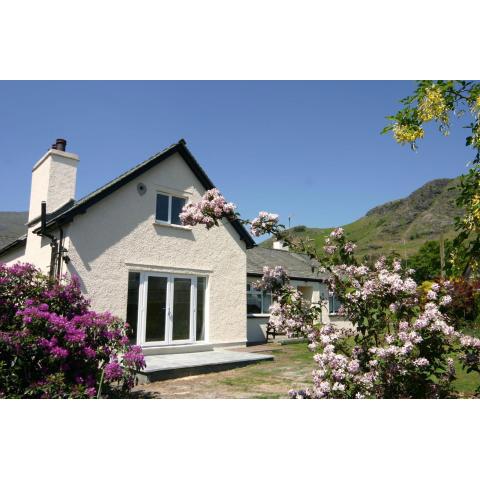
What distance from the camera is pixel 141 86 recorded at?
8.17 metres

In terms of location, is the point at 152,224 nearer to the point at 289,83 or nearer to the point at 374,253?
the point at 289,83

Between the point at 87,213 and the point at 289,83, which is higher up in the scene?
the point at 289,83

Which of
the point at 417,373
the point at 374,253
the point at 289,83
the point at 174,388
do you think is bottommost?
the point at 174,388

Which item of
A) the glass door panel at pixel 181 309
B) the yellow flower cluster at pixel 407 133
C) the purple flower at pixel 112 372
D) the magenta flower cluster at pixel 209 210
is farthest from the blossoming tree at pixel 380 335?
the glass door panel at pixel 181 309

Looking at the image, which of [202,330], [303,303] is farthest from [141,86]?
[202,330]

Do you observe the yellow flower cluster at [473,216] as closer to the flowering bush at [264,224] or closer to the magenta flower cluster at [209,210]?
the flowering bush at [264,224]

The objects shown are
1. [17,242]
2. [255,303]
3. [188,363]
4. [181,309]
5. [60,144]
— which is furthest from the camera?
[255,303]

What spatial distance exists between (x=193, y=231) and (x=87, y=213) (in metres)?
4.21

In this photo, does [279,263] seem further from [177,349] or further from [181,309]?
[177,349]

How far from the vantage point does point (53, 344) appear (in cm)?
654

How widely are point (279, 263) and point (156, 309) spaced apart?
12922 mm

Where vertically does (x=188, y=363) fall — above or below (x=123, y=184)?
below

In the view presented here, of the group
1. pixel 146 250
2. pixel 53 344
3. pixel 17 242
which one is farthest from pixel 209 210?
pixel 17 242

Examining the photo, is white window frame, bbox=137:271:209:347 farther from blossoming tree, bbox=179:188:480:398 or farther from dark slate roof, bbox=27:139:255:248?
blossoming tree, bbox=179:188:480:398
